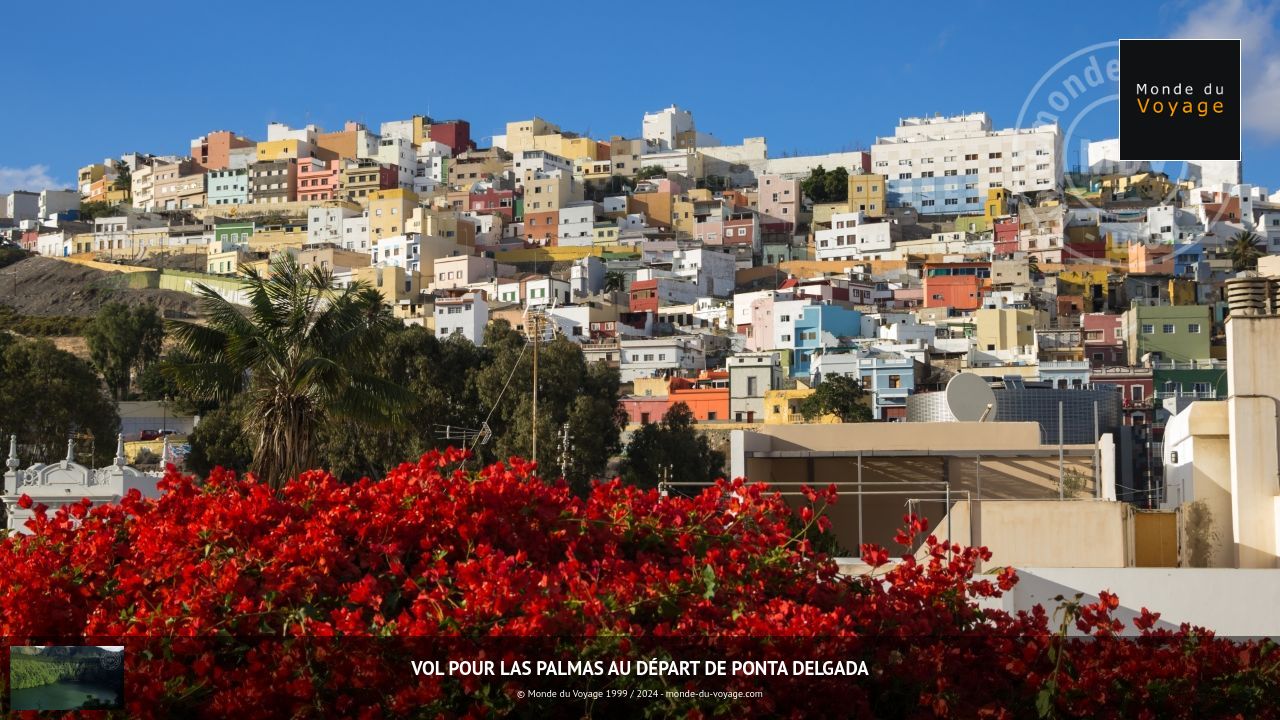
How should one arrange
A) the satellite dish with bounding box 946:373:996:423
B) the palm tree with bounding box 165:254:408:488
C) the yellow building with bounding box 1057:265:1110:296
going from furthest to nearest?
the yellow building with bounding box 1057:265:1110:296, the satellite dish with bounding box 946:373:996:423, the palm tree with bounding box 165:254:408:488

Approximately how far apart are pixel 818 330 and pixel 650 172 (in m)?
A: 41.9

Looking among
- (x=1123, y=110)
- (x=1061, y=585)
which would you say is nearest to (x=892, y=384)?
(x=1123, y=110)

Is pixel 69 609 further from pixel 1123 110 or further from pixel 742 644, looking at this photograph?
pixel 1123 110

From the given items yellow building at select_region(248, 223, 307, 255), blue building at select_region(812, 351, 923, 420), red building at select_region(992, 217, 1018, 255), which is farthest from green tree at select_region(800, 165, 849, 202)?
blue building at select_region(812, 351, 923, 420)

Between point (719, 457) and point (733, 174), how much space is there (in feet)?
220

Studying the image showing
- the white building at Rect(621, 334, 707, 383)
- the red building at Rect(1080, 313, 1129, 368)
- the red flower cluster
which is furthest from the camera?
the white building at Rect(621, 334, 707, 383)

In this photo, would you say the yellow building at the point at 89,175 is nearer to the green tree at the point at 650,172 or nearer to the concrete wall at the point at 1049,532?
the green tree at the point at 650,172

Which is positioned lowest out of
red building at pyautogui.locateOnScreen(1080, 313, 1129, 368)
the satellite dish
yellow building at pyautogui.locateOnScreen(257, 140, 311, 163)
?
the satellite dish

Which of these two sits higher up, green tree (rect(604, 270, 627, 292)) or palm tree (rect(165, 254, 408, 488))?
green tree (rect(604, 270, 627, 292))

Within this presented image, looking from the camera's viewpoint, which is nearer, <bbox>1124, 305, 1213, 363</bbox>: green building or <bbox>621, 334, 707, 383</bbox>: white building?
<bbox>1124, 305, 1213, 363</bbox>: green building

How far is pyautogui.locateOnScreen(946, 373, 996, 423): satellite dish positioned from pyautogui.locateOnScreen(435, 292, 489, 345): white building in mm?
56194

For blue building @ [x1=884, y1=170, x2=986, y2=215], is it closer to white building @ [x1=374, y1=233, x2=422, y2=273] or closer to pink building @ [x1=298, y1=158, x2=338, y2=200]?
white building @ [x1=374, y1=233, x2=422, y2=273]

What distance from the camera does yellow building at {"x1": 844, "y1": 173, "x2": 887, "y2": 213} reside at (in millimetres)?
96250

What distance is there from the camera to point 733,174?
112500 mm
